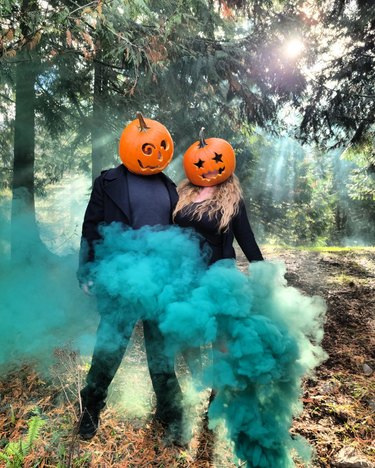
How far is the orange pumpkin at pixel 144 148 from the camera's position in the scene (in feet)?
8.27

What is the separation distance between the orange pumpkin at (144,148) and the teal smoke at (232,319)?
45 centimetres

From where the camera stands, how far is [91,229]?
2.55 metres

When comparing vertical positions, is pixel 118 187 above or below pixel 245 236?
above

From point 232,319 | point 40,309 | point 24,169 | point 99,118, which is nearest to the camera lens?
point 232,319

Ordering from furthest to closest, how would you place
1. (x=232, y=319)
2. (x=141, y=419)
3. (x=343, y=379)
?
(x=343, y=379) < (x=141, y=419) < (x=232, y=319)

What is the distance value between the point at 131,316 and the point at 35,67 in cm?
520

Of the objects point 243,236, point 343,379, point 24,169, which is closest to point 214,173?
point 243,236

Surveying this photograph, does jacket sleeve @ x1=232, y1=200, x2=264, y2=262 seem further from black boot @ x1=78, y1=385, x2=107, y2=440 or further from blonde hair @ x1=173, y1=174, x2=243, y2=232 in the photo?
black boot @ x1=78, y1=385, x2=107, y2=440

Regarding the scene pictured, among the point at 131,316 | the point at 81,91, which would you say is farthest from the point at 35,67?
the point at 131,316

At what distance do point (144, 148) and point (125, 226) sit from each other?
552 millimetres

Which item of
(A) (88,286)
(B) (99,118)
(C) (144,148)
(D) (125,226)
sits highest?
(B) (99,118)

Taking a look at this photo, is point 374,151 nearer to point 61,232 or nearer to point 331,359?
point 331,359

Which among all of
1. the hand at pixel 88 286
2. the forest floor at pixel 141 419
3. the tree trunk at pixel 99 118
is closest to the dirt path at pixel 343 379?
the forest floor at pixel 141 419

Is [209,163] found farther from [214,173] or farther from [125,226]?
[125,226]
